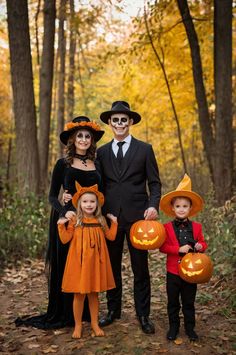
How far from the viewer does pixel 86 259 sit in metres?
4.26

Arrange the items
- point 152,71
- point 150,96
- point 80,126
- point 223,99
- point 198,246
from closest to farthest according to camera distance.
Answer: point 198,246
point 80,126
point 223,99
point 152,71
point 150,96

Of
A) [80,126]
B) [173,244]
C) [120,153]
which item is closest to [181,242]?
[173,244]

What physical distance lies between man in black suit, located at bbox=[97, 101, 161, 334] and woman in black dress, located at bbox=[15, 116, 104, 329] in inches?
6.1

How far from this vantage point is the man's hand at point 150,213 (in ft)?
14.2

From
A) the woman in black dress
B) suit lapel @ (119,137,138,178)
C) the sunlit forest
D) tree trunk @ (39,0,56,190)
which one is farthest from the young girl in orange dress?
tree trunk @ (39,0,56,190)

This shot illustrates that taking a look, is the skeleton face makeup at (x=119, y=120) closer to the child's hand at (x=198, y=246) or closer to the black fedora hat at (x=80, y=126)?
the black fedora hat at (x=80, y=126)

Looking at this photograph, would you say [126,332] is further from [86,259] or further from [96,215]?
[96,215]

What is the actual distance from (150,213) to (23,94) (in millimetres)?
4957

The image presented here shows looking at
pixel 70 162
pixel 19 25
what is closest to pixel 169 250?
pixel 70 162

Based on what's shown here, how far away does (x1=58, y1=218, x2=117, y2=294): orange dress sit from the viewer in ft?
14.0

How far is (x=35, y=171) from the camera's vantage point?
8656 millimetres

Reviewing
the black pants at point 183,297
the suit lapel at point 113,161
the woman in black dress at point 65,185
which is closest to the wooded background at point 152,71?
the woman in black dress at point 65,185

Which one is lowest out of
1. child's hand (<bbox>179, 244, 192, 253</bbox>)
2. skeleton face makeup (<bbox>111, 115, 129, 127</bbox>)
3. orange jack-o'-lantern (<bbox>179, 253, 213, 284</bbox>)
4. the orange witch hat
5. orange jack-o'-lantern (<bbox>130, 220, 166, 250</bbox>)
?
orange jack-o'-lantern (<bbox>179, 253, 213, 284</bbox>)

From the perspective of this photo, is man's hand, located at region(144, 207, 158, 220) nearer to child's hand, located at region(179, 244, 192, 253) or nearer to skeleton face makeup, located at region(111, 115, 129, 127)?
child's hand, located at region(179, 244, 192, 253)
